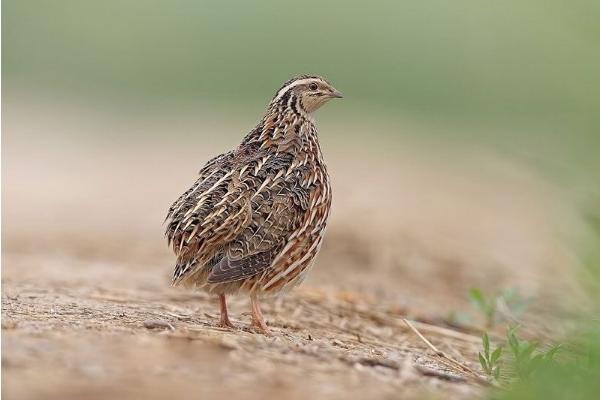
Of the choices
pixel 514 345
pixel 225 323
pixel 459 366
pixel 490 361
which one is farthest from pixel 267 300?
pixel 514 345

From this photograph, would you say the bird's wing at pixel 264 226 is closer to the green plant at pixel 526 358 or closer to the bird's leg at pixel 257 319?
the bird's leg at pixel 257 319

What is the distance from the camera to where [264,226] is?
6316 mm

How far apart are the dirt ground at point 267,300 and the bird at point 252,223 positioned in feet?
0.94

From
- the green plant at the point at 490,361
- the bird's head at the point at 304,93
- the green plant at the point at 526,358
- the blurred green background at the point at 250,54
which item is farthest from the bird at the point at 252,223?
the blurred green background at the point at 250,54

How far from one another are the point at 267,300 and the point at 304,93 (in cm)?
172

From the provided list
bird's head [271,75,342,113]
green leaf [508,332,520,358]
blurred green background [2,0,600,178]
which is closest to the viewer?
green leaf [508,332,520,358]

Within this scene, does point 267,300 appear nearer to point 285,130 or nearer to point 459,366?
point 285,130

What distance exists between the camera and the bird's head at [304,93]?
7.22 meters

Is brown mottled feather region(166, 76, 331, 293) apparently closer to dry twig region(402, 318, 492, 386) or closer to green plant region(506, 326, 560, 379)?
dry twig region(402, 318, 492, 386)

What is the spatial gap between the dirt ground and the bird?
0.94 feet

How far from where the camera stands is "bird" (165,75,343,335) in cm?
623

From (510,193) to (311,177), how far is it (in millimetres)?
11371

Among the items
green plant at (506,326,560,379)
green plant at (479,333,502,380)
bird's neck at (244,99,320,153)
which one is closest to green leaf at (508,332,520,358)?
green plant at (506,326,560,379)

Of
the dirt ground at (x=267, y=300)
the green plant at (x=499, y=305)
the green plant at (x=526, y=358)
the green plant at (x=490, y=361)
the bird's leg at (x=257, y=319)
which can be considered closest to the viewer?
the dirt ground at (x=267, y=300)
